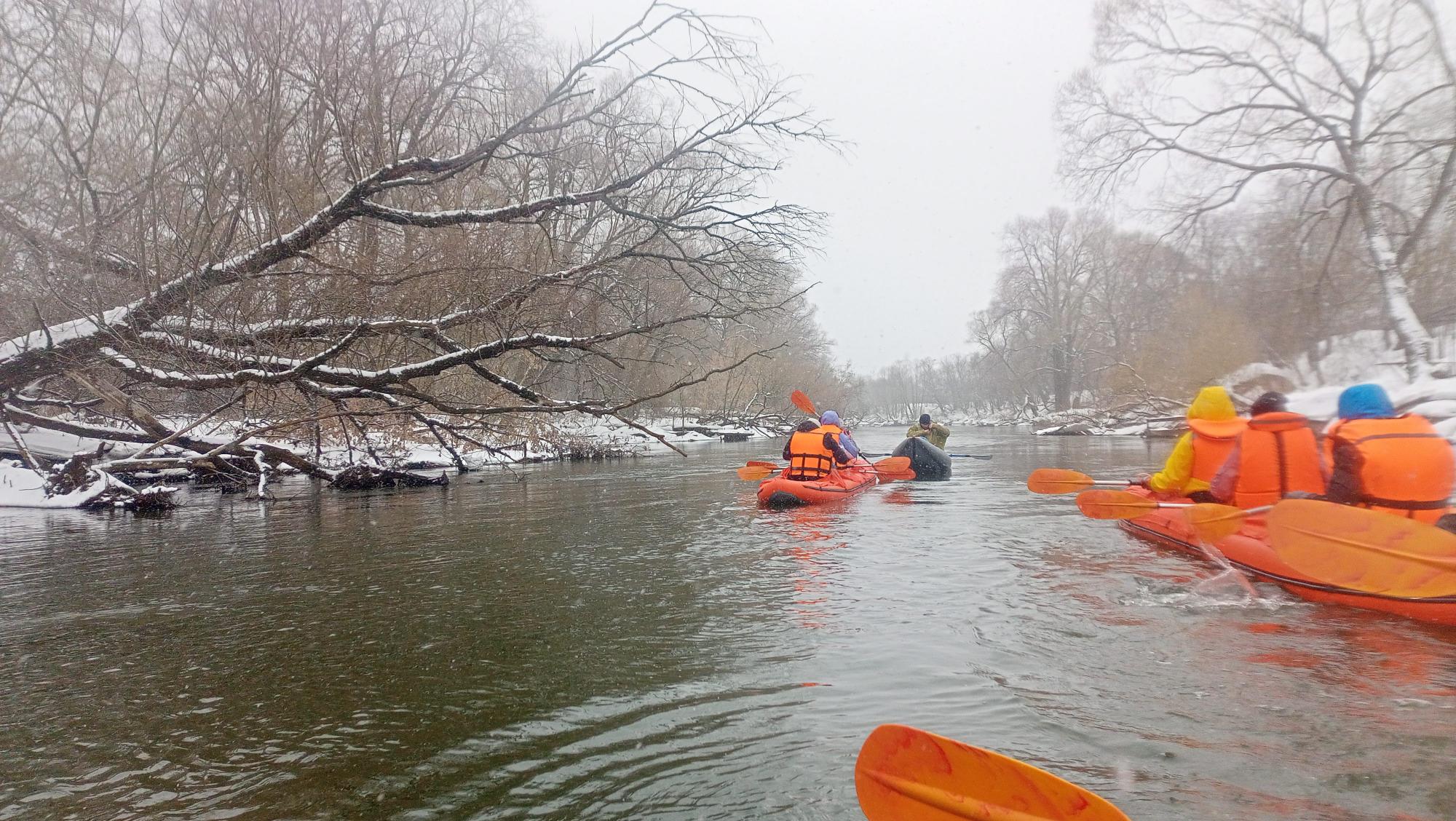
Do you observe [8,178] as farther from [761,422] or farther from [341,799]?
[761,422]

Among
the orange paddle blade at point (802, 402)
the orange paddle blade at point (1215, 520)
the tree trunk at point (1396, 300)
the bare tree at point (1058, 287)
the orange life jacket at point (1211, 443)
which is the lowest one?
the orange paddle blade at point (1215, 520)

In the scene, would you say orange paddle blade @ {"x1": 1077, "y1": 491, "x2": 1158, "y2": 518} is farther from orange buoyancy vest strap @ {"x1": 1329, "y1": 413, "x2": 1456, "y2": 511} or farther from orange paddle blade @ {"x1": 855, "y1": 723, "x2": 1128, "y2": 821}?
orange paddle blade @ {"x1": 855, "y1": 723, "x2": 1128, "y2": 821}

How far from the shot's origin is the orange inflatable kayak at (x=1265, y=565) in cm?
475

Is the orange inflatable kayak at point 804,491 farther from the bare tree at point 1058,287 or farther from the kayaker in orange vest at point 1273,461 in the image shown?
the bare tree at point 1058,287

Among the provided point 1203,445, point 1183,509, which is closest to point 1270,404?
point 1203,445

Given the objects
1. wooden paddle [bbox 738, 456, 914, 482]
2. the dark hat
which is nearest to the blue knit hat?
the dark hat

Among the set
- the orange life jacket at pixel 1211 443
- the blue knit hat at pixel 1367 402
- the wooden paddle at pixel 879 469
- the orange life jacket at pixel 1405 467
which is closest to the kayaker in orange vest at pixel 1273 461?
the orange life jacket at pixel 1211 443

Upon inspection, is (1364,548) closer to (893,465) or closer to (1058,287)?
(893,465)

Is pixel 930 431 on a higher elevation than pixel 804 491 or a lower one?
higher

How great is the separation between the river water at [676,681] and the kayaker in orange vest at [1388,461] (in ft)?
2.66

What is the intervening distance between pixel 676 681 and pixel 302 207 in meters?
8.28

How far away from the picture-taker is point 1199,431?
23.6 ft

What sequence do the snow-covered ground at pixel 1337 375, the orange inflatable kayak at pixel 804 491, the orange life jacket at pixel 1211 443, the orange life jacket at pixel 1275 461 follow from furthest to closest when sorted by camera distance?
1. the snow-covered ground at pixel 1337 375
2. the orange inflatable kayak at pixel 804 491
3. the orange life jacket at pixel 1211 443
4. the orange life jacket at pixel 1275 461

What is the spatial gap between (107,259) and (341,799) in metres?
8.15
